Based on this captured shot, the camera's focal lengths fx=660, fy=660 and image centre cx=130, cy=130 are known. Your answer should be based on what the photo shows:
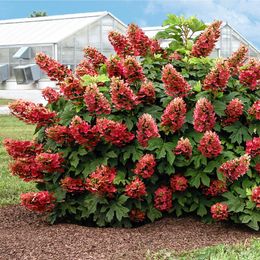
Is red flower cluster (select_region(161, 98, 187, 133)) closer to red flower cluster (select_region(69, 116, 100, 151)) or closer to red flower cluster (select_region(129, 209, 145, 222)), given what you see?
red flower cluster (select_region(69, 116, 100, 151))

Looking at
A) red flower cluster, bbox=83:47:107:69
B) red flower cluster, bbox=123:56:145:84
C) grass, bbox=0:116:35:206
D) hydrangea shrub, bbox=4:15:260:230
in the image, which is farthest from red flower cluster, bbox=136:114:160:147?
grass, bbox=0:116:35:206

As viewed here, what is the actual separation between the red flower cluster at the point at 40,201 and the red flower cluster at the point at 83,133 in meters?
0.53

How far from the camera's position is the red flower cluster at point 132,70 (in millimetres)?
4816

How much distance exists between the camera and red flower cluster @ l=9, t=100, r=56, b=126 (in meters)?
5.06

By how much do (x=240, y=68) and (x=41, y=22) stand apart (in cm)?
3121

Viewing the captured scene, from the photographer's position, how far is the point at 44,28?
33688mm

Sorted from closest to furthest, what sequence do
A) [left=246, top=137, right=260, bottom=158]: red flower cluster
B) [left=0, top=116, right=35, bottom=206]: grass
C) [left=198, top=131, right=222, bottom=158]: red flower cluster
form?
[left=198, top=131, right=222, bottom=158]: red flower cluster, [left=246, top=137, right=260, bottom=158]: red flower cluster, [left=0, top=116, right=35, bottom=206]: grass

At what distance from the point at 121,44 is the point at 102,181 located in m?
1.43

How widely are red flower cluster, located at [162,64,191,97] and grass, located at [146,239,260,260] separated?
121cm

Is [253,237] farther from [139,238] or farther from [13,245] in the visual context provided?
[13,245]

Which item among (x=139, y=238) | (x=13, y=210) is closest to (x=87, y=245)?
(x=139, y=238)

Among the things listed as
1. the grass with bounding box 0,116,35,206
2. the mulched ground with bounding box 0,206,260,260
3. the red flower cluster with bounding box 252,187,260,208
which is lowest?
the grass with bounding box 0,116,35,206

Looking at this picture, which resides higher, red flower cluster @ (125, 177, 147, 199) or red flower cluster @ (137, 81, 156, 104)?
red flower cluster @ (137, 81, 156, 104)

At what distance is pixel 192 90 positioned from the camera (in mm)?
5004
